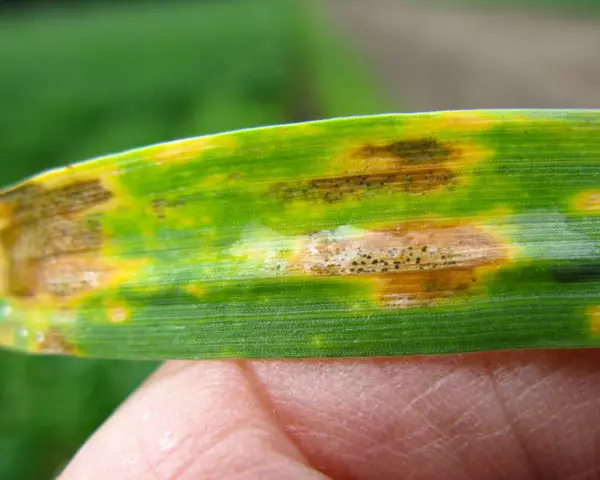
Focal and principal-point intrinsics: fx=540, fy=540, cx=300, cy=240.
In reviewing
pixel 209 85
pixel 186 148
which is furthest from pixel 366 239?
pixel 209 85

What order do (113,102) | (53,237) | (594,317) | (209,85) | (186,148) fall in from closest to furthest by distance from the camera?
(594,317) → (186,148) → (53,237) → (113,102) → (209,85)

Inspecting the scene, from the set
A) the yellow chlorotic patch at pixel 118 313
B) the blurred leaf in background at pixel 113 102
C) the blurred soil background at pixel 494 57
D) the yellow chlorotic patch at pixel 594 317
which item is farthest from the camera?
the blurred soil background at pixel 494 57

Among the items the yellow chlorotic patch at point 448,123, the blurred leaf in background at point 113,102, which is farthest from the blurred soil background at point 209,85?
the yellow chlorotic patch at point 448,123

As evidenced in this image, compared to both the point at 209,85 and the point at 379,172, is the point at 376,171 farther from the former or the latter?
the point at 209,85

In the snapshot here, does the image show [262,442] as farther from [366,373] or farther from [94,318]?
[94,318]

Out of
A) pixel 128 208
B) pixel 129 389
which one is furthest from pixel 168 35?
pixel 128 208

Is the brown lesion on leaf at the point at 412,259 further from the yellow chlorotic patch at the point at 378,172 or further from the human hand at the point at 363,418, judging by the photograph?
the human hand at the point at 363,418
